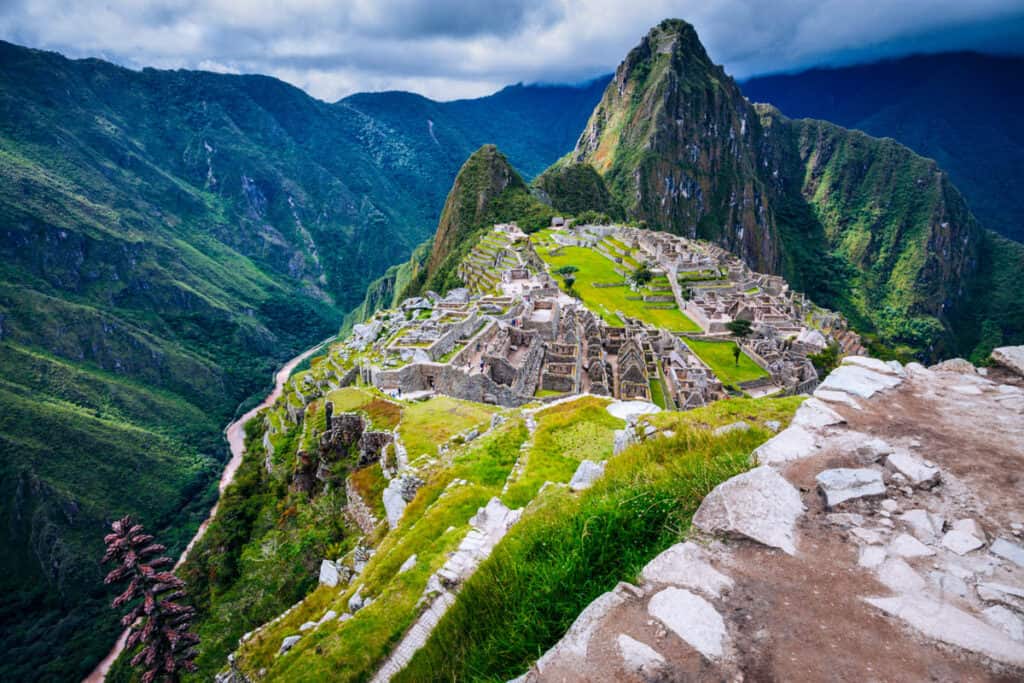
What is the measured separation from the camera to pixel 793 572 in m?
3.70

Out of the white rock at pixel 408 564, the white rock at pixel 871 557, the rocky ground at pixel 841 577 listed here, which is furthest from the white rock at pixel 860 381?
the white rock at pixel 408 564

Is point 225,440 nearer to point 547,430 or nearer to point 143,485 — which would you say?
point 143,485

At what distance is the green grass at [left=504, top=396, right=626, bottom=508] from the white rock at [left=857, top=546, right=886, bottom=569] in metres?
5.59

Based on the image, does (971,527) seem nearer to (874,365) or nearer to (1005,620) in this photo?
(1005,620)

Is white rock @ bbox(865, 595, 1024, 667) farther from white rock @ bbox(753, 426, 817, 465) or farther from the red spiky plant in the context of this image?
the red spiky plant

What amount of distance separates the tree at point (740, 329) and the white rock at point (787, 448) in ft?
154

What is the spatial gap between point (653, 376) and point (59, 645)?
69881mm

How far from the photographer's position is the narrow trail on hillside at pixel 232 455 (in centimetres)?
4584

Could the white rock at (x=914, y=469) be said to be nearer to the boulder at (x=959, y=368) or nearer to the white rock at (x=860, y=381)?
the white rock at (x=860, y=381)

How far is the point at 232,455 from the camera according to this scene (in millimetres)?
86938

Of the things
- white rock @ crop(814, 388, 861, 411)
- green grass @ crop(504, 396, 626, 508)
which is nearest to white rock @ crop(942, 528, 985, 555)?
white rock @ crop(814, 388, 861, 411)

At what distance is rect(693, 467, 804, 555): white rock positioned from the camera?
13.3 ft

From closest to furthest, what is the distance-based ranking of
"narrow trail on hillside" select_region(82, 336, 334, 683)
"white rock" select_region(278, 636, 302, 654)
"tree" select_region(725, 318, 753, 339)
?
1. "white rock" select_region(278, 636, 302, 654)
2. "narrow trail on hillside" select_region(82, 336, 334, 683)
3. "tree" select_region(725, 318, 753, 339)

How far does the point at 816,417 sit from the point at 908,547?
7.52 feet
